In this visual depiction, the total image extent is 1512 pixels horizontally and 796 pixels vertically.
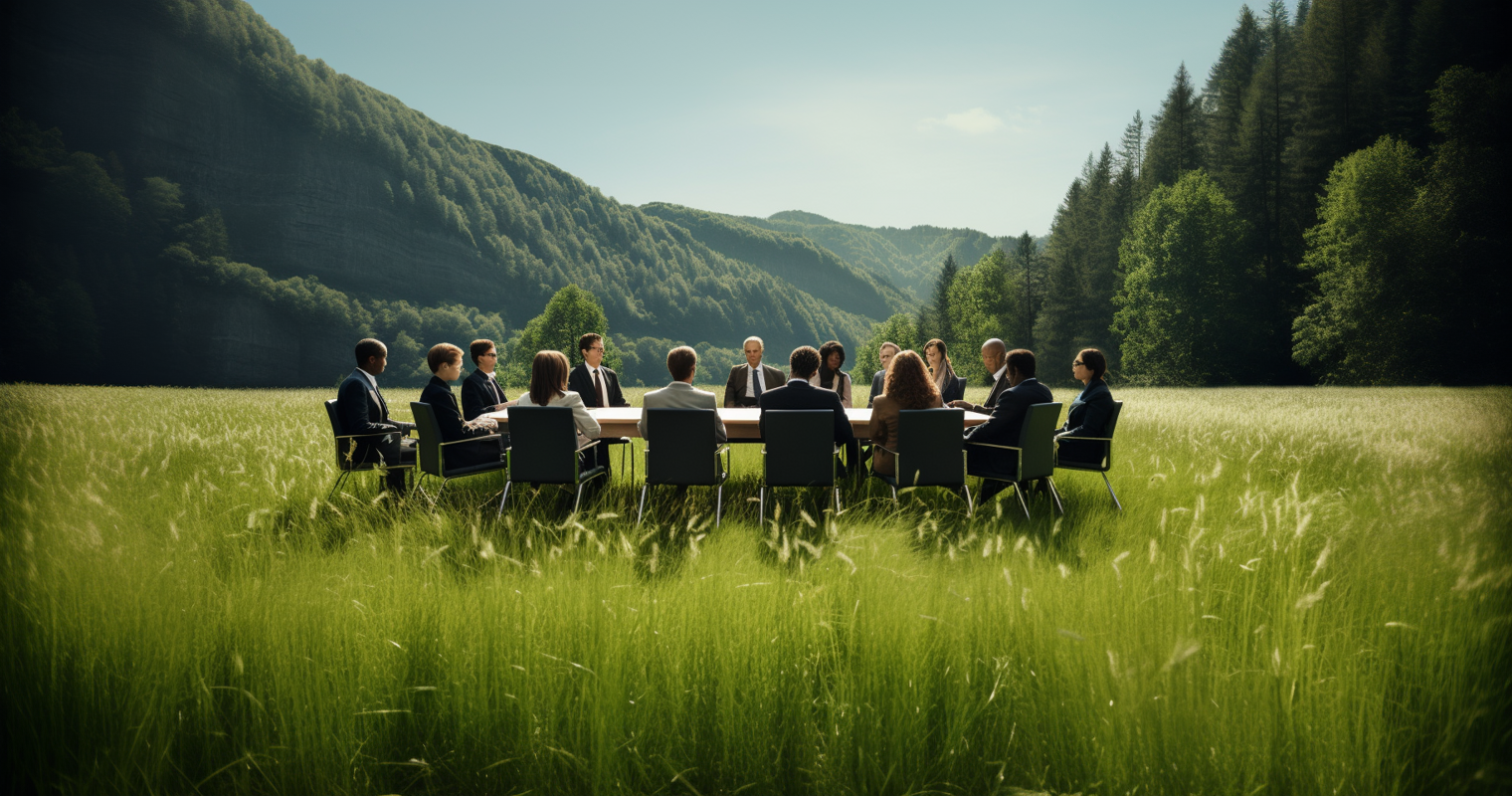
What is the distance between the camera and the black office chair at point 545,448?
4.69 meters

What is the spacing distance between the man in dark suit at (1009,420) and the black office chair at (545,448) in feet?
10.2

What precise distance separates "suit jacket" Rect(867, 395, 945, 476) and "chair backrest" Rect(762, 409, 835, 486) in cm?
50

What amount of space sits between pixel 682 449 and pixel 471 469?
1.80m

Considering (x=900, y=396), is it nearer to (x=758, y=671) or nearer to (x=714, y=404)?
(x=714, y=404)

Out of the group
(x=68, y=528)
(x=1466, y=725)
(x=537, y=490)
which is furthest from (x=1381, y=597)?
(x=68, y=528)

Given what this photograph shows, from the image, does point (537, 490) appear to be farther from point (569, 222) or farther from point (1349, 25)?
point (569, 222)

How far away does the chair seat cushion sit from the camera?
4953 millimetres

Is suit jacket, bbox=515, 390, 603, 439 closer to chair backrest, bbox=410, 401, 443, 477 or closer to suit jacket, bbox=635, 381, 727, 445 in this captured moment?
suit jacket, bbox=635, 381, 727, 445

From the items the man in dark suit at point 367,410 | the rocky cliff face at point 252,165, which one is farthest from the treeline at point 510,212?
the man in dark suit at point 367,410

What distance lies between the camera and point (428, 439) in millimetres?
4969

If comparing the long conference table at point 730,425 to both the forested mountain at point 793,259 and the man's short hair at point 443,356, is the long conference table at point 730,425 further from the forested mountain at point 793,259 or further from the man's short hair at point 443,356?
the forested mountain at point 793,259

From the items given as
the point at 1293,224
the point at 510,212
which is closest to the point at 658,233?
the point at 510,212

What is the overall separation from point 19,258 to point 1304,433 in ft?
36.5

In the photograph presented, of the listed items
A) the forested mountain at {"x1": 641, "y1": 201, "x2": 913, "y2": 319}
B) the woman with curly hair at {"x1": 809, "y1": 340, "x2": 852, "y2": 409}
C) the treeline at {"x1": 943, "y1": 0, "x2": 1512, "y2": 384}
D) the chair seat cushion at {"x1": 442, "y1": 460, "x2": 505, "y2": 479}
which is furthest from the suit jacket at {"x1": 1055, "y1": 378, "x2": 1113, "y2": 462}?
the forested mountain at {"x1": 641, "y1": 201, "x2": 913, "y2": 319}
